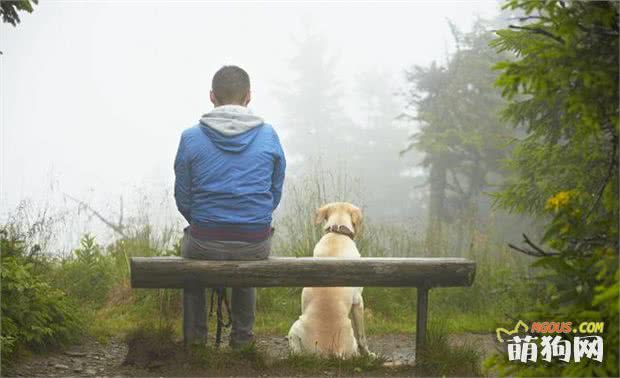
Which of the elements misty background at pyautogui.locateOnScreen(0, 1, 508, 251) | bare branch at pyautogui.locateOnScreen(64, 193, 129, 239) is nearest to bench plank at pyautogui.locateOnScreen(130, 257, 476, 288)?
bare branch at pyautogui.locateOnScreen(64, 193, 129, 239)

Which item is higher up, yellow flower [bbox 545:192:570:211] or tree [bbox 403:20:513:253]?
tree [bbox 403:20:513:253]

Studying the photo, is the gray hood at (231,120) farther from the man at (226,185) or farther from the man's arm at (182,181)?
the man's arm at (182,181)

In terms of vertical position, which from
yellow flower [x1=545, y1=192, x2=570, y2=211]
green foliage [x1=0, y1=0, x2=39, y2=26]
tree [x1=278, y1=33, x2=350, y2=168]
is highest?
tree [x1=278, y1=33, x2=350, y2=168]

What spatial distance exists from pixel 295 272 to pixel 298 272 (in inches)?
0.8

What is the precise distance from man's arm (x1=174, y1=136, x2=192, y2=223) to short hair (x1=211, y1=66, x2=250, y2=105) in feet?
1.47

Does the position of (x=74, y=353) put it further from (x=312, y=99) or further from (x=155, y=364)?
(x=312, y=99)

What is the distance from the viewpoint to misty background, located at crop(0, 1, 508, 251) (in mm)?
45281

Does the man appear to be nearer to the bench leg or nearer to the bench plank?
the bench plank

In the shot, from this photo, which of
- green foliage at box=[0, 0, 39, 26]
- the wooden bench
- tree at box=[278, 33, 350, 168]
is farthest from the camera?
tree at box=[278, 33, 350, 168]

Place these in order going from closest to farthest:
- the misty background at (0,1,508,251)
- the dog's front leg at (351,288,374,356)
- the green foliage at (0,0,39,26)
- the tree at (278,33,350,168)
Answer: the green foliage at (0,0,39,26) → the dog's front leg at (351,288,374,356) → the misty background at (0,1,508,251) → the tree at (278,33,350,168)

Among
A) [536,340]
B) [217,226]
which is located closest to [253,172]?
[217,226]

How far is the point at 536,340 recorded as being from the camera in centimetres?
266

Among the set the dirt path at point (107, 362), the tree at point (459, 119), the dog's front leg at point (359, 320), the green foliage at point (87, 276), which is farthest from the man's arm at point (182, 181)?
the tree at point (459, 119)

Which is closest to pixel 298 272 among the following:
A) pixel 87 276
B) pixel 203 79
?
pixel 87 276
